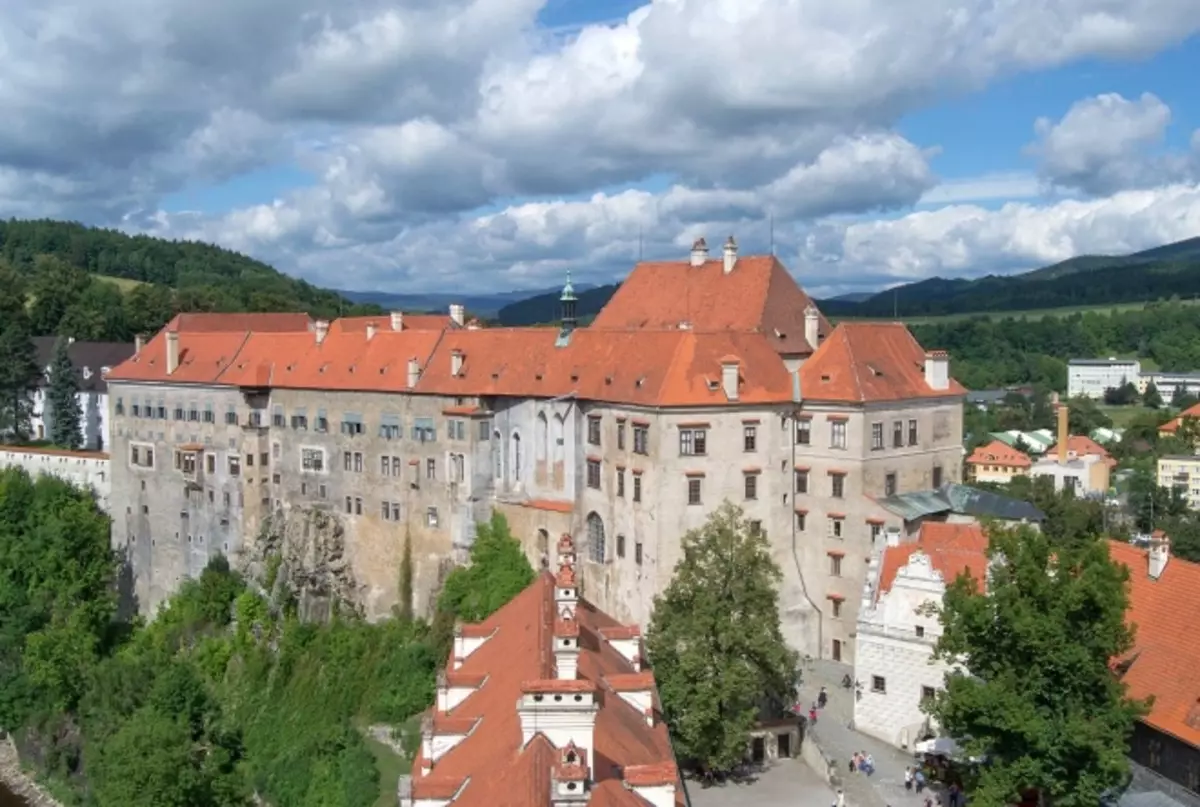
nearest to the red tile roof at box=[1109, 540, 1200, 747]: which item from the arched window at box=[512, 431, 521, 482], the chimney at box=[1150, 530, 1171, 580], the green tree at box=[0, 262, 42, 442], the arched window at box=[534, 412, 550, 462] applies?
the chimney at box=[1150, 530, 1171, 580]

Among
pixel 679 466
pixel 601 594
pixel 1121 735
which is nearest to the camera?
pixel 1121 735

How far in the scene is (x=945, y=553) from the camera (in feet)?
129

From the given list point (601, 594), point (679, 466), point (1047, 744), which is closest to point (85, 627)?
point (601, 594)

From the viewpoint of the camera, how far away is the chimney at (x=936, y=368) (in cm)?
4981

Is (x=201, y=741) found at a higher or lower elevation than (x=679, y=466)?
lower

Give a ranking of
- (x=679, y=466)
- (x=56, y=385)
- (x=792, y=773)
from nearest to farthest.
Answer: (x=792, y=773) < (x=679, y=466) < (x=56, y=385)

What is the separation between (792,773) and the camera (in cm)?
3816

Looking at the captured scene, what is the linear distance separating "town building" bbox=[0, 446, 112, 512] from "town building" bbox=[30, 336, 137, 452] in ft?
24.3

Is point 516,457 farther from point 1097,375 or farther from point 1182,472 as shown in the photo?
point 1097,375

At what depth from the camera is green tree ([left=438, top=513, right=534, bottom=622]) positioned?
49781mm

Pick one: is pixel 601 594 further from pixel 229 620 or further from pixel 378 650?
pixel 229 620

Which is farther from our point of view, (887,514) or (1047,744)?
(887,514)

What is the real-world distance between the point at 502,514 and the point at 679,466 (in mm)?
9873

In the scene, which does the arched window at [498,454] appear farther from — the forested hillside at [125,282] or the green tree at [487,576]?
the forested hillside at [125,282]
